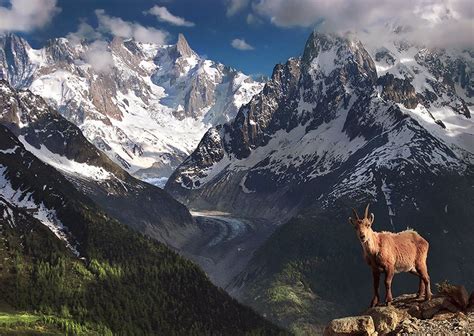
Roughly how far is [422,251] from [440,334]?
888 centimetres

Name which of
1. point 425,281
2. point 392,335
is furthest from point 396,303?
point 392,335

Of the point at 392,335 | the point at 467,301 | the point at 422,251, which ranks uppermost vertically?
the point at 422,251

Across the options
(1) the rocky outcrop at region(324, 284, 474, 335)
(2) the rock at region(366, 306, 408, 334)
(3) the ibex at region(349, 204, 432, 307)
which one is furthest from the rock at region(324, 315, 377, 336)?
(3) the ibex at region(349, 204, 432, 307)

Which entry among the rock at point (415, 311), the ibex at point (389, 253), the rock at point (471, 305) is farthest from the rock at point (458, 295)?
the rock at point (415, 311)

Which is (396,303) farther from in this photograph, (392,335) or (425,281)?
(392,335)

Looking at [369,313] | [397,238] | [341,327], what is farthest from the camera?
[397,238]

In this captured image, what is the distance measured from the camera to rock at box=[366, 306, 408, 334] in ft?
127

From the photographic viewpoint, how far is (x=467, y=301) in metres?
40.6

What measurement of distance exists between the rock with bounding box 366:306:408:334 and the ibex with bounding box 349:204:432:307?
1166 mm

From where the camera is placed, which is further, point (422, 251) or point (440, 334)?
point (422, 251)

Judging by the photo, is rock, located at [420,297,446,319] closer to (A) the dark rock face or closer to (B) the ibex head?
(A) the dark rock face

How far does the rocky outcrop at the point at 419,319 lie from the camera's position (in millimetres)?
36781

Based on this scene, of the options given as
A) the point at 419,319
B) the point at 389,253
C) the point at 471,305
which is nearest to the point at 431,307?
the point at 419,319

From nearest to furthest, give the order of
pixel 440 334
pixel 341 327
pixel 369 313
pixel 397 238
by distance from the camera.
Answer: pixel 440 334
pixel 341 327
pixel 369 313
pixel 397 238
